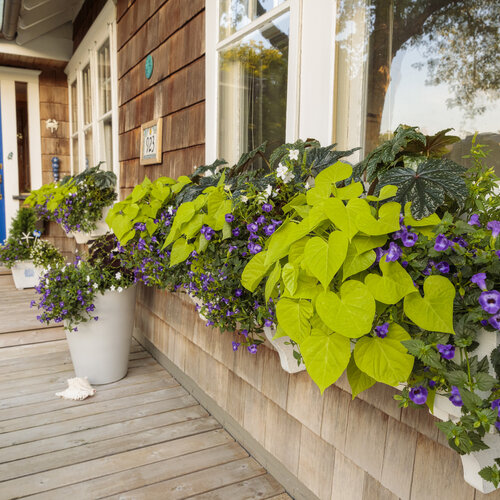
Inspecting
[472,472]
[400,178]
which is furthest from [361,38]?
[472,472]

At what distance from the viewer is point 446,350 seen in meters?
0.72

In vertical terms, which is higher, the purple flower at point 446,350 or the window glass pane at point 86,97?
the window glass pane at point 86,97

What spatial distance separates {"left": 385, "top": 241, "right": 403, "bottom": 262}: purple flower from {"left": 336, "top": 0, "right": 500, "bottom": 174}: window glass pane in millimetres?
344

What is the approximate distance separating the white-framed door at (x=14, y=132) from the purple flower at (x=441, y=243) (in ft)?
15.7

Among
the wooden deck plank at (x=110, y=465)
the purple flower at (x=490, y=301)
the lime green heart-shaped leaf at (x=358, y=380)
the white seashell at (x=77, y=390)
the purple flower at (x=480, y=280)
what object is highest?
the purple flower at (x=480, y=280)

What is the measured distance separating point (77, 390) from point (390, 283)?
1793 millimetres

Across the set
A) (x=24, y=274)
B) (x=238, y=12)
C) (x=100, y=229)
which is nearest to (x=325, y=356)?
(x=238, y=12)

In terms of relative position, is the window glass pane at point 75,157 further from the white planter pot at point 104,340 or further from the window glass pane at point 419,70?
the window glass pane at point 419,70

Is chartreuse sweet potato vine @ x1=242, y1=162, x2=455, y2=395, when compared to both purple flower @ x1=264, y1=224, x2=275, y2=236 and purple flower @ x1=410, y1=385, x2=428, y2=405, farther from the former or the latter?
purple flower @ x1=264, y1=224, x2=275, y2=236

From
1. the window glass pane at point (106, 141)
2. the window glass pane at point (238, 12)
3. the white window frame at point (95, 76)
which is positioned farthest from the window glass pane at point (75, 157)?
the window glass pane at point (238, 12)

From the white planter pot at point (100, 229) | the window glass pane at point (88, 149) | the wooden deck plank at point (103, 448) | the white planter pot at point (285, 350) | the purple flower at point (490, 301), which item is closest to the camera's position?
the purple flower at point (490, 301)

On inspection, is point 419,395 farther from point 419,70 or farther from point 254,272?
point 419,70

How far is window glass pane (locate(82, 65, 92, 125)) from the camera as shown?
12.8 ft

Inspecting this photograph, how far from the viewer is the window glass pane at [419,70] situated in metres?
0.91
